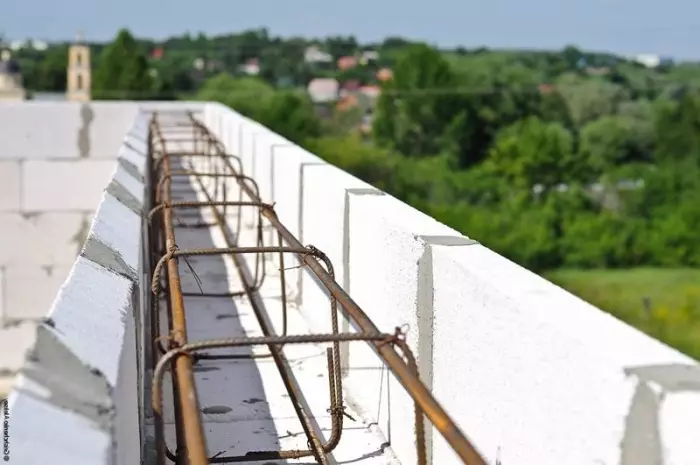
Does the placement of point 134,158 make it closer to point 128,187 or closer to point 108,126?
point 128,187

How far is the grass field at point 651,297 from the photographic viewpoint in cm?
4941

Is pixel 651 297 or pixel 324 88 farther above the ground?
pixel 324 88

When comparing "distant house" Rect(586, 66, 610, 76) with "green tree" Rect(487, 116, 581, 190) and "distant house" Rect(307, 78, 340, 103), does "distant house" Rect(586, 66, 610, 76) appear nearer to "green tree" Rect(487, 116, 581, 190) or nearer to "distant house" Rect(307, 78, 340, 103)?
"distant house" Rect(307, 78, 340, 103)

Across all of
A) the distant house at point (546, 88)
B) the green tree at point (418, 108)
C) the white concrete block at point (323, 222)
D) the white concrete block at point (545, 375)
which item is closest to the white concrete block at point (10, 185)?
the white concrete block at point (323, 222)

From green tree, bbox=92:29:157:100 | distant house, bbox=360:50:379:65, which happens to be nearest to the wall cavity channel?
green tree, bbox=92:29:157:100

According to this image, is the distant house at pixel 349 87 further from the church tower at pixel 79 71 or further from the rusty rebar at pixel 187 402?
the rusty rebar at pixel 187 402

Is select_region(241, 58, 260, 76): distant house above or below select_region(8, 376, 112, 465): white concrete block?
above

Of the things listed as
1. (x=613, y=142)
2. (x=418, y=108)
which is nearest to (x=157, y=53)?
(x=418, y=108)

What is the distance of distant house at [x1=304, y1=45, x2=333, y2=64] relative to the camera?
5272 inches

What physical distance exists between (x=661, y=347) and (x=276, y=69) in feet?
408

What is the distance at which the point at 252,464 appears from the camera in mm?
3676

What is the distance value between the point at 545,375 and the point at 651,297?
2213 inches

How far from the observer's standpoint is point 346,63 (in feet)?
463

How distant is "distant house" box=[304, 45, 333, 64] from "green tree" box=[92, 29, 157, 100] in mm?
56268
